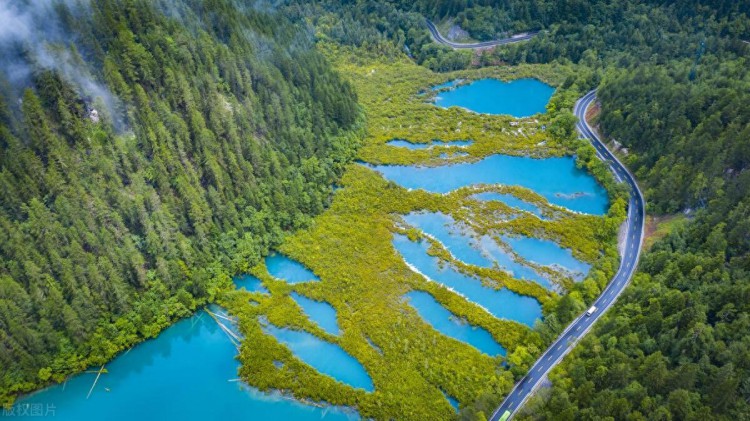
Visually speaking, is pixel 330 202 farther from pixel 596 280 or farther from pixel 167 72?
pixel 596 280

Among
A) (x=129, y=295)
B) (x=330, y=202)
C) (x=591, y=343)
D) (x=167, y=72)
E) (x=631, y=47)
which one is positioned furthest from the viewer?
(x=631, y=47)

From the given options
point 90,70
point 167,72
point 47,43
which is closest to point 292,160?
point 167,72

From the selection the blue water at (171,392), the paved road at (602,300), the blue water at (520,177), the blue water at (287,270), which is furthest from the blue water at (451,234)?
the blue water at (171,392)

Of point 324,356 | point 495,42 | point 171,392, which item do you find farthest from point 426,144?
point 171,392

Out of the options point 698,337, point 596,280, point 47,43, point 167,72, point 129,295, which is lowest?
point 596,280

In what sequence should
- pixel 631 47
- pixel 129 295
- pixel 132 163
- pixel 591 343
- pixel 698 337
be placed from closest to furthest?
pixel 698 337
pixel 591 343
pixel 129 295
pixel 132 163
pixel 631 47

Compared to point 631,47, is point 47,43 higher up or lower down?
higher up

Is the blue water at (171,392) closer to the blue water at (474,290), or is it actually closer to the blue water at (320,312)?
the blue water at (320,312)

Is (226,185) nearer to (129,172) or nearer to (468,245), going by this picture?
(129,172)
